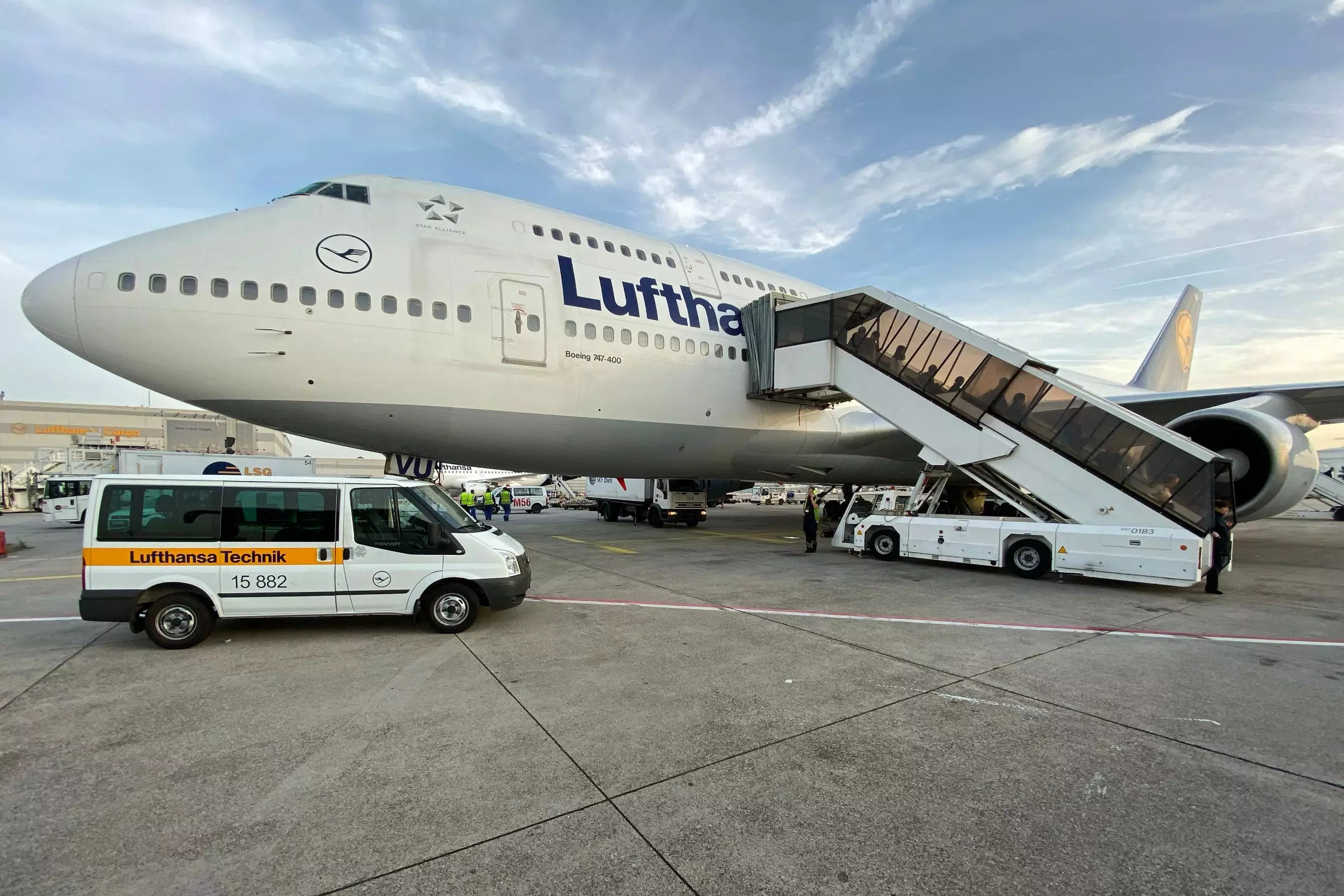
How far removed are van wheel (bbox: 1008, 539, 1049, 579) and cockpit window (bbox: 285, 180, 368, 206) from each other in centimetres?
1150

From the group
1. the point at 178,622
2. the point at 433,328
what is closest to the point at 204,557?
the point at 178,622

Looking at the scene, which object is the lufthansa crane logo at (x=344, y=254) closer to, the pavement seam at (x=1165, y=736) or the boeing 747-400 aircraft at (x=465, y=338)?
the boeing 747-400 aircraft at (x=465, y=338)

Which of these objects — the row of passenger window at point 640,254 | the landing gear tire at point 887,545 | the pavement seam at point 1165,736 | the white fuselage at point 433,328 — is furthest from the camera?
the landing gear tire at point 887,545

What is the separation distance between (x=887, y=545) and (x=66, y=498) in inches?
1440

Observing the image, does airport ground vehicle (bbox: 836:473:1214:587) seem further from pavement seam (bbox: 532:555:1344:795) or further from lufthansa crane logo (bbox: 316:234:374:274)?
lufthansa crane logo (bbox: 316:234:374:274)

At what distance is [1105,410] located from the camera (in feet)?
30.3

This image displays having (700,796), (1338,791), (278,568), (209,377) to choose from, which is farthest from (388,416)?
(1338,791)

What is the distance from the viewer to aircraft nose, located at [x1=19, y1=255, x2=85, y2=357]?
7.24 m

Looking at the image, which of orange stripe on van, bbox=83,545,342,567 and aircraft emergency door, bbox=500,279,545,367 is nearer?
orange stripe on van, bbox=83,545,342,567

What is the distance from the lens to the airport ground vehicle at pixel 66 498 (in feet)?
90.5

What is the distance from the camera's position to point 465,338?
29.5 feet

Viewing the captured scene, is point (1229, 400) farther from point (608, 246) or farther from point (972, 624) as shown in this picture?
point (608, 246)

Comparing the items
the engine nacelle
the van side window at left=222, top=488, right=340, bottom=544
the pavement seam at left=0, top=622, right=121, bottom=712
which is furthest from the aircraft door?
the pavement seam at left=0, top=622, right=121, bottom=712

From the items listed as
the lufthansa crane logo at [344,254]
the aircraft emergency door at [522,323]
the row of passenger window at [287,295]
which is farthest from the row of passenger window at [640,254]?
the lufthansa crane logo at [344,254]
